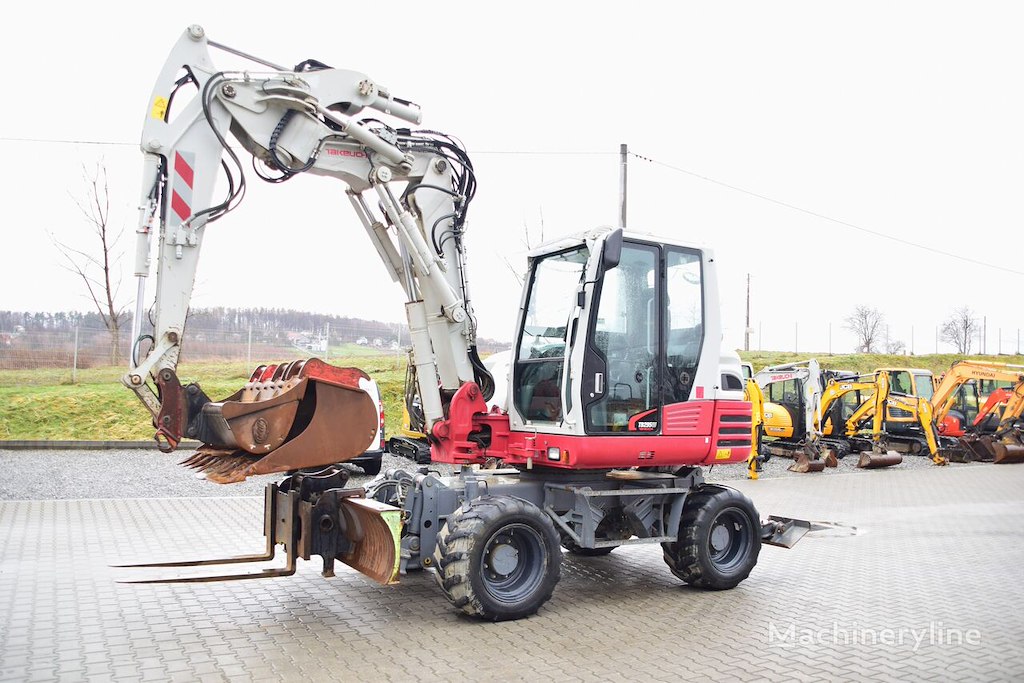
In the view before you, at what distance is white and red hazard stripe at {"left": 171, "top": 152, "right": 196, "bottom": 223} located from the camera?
20.0 feet

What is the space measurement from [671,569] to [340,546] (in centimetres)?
306

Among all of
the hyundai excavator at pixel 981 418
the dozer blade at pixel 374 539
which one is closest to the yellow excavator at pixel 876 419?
the hyundai excavator at pixel 981 418

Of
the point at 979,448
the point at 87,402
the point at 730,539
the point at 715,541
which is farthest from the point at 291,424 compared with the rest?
the point at 979,448

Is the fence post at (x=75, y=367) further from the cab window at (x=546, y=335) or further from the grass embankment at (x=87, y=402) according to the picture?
the cab window at (x=546, y=335)

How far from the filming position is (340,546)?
6543 millimetres

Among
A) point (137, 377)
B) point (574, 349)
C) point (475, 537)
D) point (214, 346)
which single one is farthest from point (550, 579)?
point (214, 346)

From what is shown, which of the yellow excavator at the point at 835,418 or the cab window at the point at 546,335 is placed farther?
the yellow excavator at the point at 835,418

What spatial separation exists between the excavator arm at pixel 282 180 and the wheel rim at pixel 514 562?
4.41ft

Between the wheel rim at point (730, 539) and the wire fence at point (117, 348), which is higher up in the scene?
the wire fence at point (117, 348)

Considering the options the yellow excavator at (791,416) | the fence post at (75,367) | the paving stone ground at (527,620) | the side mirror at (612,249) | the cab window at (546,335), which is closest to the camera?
the paving stone ground at (527,620)

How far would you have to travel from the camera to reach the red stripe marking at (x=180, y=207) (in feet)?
20.0

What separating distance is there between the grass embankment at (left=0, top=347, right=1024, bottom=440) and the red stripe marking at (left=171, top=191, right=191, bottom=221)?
9963 mm

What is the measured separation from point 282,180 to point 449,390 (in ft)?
7.72

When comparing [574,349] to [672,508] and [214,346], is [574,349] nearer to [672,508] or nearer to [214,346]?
[672,508]
